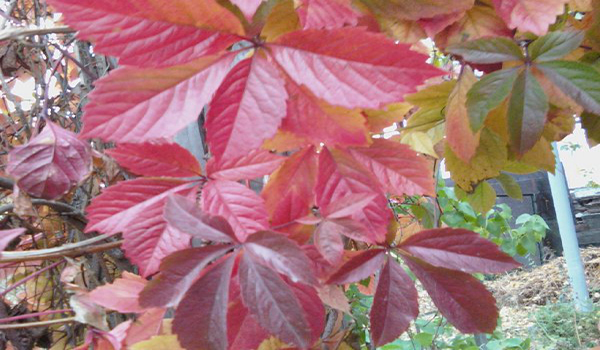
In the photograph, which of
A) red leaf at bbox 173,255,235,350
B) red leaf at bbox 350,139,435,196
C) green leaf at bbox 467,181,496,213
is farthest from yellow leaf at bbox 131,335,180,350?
green leaf at bbox 467,181,496,213

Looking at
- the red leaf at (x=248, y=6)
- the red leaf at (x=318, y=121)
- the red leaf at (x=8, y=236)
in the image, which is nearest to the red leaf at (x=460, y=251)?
the red leaf at (x=318, y=121)

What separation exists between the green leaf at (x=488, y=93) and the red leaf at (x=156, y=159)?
8.9 inches

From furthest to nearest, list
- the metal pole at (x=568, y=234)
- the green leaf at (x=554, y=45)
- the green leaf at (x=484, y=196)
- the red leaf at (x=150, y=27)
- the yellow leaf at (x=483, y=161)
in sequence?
the metal pole at (x=568, y=234) → the green leaf at (x=484, y=196) → the yellow leaf at (x=483, y=161) → the green leaf at (x=554, y=45) → the red leaf at (x=150, y=27)

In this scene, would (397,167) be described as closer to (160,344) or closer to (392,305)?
(392,305)

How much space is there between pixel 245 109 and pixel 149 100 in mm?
53

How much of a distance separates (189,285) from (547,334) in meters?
3.70

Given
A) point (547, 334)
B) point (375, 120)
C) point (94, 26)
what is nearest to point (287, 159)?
point (375, 120)

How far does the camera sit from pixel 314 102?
0.99ft

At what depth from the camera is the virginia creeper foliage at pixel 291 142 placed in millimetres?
263

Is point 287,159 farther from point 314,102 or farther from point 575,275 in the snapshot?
point 575,275

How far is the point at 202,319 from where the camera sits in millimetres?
285

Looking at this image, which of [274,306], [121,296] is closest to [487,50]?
[274,306]

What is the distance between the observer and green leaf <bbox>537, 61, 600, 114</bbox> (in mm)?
342

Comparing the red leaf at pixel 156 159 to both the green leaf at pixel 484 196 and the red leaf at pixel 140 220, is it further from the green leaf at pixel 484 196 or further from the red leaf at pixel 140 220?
the green leaf at pixel 484 196
